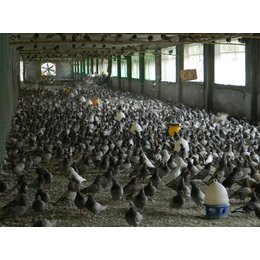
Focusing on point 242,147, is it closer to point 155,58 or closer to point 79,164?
point 79,164

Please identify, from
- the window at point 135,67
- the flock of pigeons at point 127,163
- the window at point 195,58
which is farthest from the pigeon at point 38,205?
the window at point 135,67

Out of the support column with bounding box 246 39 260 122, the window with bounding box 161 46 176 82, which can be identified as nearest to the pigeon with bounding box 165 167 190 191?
the support column with bounding box 246 39 260 122

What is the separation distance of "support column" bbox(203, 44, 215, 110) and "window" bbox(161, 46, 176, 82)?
5.15 metres

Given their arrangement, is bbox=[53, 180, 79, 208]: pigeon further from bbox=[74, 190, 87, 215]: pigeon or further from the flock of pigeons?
bbox=[74, 190, 87, 215]: pigeon

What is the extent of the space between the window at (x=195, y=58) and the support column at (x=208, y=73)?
1037 mm

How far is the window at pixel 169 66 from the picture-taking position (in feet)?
76.3

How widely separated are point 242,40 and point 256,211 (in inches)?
372

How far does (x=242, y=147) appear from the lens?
Answer: 9227 mm

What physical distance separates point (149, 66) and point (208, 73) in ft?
35.1

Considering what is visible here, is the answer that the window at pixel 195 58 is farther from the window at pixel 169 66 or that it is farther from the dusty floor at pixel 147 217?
the dusty floor at pixel 147 217

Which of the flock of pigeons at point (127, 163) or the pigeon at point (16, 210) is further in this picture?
the flock of pigeons at point (127, 163)

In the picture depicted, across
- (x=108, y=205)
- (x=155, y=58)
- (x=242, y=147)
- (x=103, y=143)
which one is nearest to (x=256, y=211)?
(x=108, y=205)

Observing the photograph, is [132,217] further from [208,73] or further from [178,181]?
[208,73]

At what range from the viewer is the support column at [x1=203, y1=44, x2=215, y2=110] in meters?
17.6
